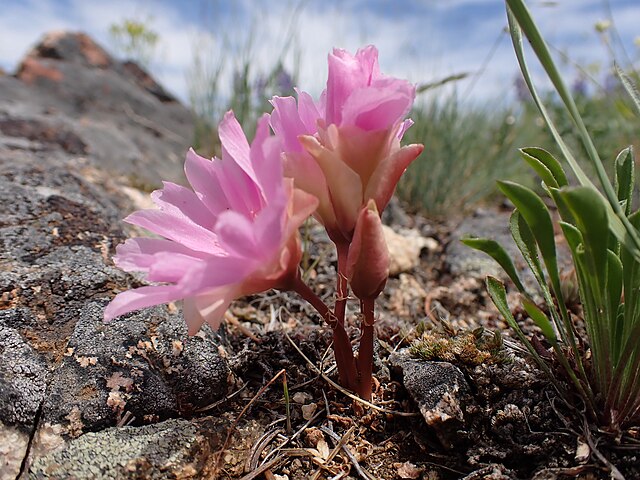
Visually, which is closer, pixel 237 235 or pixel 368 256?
pixel 237 235

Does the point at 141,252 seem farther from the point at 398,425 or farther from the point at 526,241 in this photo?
the point at 526,241

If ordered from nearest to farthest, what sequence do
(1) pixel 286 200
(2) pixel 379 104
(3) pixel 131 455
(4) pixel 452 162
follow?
(1) pixel 286 200
(2) pixel 379 104
(3) pixel 131 455
(4) pixel 452 162

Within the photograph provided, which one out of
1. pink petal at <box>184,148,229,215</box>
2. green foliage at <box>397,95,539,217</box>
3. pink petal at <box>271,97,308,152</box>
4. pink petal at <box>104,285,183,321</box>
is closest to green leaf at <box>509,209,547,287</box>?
pink petal at <box>271,97,308,152</box>

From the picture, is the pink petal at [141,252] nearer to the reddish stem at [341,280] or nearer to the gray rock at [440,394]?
the reddish stem at [341,280]

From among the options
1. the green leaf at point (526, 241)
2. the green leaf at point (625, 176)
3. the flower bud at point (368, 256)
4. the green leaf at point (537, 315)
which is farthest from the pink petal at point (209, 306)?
the green leaf at point (625, 176)

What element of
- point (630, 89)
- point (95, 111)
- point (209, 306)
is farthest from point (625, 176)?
point (95, 111)

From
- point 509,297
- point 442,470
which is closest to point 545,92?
point 509,297
